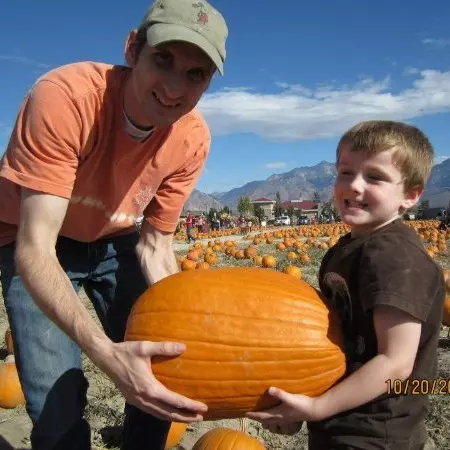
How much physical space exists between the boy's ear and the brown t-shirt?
3.7 inches

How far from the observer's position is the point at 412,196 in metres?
2.07

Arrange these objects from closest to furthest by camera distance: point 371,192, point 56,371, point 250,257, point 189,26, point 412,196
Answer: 1. point 371,192
2. point 412,196
3. point 189,26
4. point 56,371
5. point 250,257

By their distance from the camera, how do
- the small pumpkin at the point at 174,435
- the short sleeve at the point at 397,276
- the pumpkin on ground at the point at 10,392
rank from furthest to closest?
the pumpkin on ground at the point at 10,392 → the small pumpkin at the point at 174,435 → the short sleeve at the point at 397,276

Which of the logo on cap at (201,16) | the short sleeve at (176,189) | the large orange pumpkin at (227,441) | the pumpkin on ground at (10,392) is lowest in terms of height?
the pumpkin on ground at (10,392)

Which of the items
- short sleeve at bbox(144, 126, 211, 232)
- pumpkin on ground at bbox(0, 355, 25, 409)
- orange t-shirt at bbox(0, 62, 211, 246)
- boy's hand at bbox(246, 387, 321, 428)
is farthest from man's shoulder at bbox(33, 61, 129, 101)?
pumpkin on ground at bbox(0, 355, 25, 409)

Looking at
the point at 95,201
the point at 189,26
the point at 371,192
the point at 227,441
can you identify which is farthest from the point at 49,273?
the point at 227,441

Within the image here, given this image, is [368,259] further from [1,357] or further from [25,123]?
[1,357]

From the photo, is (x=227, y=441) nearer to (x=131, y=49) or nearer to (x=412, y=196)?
(x=412, y=196)

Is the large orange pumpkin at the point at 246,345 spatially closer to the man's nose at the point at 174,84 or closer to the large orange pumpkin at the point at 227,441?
the man's nose at the point at 174,84

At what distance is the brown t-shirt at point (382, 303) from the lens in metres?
1.75

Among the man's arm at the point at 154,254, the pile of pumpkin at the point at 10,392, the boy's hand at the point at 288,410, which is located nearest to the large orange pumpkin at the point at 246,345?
the boy's hand at the point at 288,410

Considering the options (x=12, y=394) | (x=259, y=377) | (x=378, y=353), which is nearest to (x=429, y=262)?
(x=378, y=353)

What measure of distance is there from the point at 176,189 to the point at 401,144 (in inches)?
58.4

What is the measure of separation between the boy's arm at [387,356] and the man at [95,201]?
0.61 m
